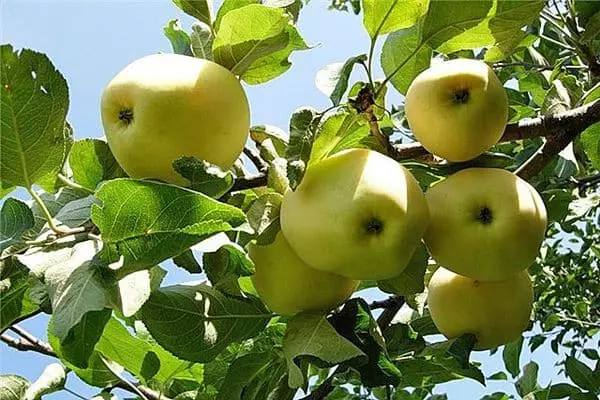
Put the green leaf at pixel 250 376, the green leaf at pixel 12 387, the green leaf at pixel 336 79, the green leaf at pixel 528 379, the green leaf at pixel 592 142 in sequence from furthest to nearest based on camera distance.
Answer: the green leaf at pixel 528 379, the green leaf at pixel 592 142, the green leaf at pixel 12 387, the green leaf at pixel 250 376, the green leaf at pixel 336 79

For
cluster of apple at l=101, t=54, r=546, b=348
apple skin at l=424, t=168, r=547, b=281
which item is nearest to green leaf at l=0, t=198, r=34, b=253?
cluster of apple at l=101, t=54, r=546, b=348

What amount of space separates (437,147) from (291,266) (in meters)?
0.29

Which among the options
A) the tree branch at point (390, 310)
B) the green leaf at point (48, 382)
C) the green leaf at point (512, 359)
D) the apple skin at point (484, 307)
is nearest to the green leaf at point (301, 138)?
the apple skin at point (484, 307)

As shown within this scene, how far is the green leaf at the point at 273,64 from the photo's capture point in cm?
138

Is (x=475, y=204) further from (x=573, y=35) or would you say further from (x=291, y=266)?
(x=573, y=35)

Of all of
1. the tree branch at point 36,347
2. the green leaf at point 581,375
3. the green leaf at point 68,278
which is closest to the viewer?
the green leaf at point 68,278

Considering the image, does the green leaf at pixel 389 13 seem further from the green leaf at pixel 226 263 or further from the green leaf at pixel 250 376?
the green leaf at pixel 250 376

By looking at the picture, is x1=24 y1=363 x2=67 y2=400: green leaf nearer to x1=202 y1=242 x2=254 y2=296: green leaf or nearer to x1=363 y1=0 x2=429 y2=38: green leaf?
x1=202 y1=242 x2=254 y2=296: green leaf

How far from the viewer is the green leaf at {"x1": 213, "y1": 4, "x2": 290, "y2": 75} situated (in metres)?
1.26

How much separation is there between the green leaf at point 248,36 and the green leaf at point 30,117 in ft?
0.88

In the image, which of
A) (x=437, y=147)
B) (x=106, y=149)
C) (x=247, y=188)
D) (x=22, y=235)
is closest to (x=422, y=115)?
(x=437, y=147)

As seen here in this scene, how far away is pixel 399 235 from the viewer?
1.12 metres

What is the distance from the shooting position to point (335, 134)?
47.9 inches

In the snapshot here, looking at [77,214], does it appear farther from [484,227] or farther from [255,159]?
[484,227]
